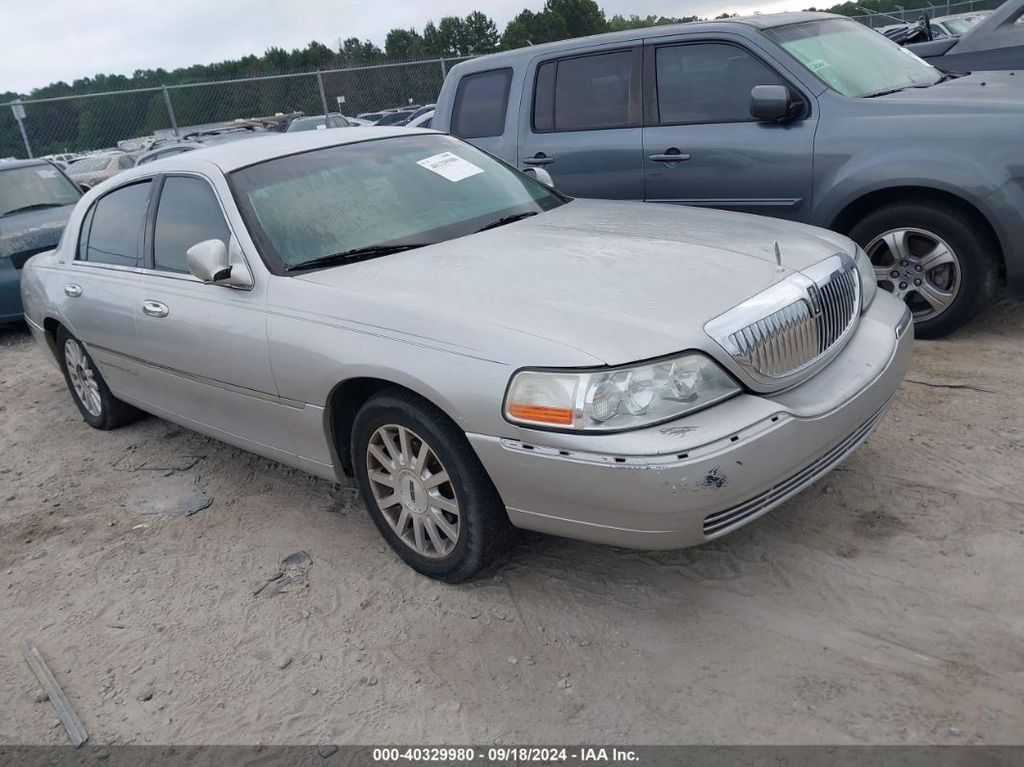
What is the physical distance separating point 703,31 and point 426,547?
3.82m

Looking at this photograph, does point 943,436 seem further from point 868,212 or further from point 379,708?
point 379,708

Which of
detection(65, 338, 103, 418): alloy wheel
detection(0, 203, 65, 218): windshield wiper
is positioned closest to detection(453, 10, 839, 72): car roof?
detection(65, 338, 103, 418): alloy wheel

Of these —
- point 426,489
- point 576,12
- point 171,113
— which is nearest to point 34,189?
point 426,489

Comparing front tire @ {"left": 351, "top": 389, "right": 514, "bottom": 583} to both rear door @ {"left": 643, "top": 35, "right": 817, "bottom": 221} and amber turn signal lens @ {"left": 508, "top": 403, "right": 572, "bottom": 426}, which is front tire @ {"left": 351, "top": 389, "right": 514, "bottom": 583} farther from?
rear door @ {"left": 643, "top": 35, "right": 817, "bottom": 221}

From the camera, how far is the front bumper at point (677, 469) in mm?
2500

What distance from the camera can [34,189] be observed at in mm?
8625

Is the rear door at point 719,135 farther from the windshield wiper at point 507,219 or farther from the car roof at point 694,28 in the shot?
the windshield wiper at point 507,219

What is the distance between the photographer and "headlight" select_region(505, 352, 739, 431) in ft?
8.37

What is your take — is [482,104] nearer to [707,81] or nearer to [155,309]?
[707,81]

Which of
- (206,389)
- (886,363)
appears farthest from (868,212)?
(206,389)

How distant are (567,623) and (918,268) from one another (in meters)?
3.11

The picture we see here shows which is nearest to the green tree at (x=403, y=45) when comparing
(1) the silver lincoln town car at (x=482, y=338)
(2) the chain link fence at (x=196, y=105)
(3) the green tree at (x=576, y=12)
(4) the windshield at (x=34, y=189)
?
(3) the green tree at (x=576, y=12)

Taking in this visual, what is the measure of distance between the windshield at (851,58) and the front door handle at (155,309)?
3787mm

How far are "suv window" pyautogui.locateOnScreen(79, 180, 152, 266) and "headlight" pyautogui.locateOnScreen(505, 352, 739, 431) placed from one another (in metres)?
2.56
